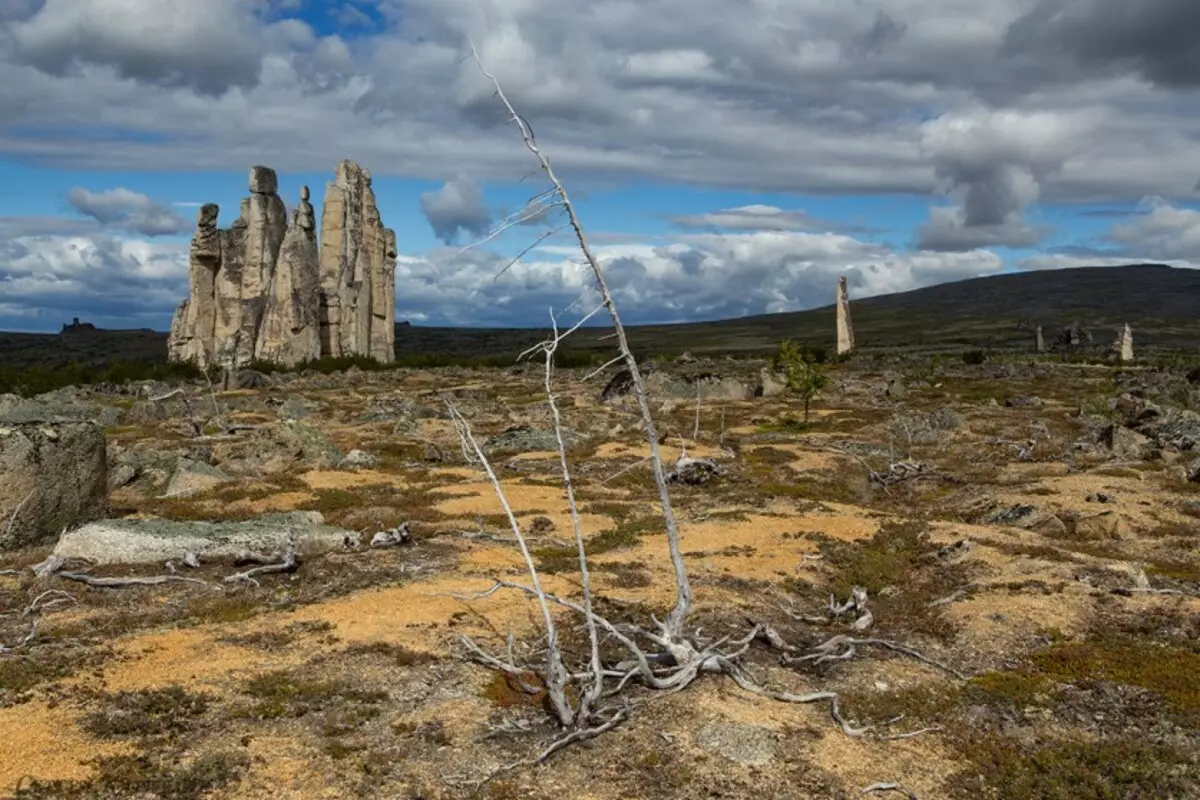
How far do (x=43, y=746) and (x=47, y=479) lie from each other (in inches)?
561

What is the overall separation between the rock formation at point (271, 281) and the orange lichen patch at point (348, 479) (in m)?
70.3

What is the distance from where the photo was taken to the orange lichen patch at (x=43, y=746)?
40.1ft

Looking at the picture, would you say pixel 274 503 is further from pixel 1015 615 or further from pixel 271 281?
pixel 271 281

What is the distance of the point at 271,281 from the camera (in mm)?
106188

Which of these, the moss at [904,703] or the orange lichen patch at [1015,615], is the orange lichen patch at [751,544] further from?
the moss at [904,703]

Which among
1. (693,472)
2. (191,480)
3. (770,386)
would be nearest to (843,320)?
(770,386)

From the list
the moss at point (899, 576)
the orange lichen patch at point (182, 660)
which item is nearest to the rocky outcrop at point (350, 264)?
the moss at point (899, 576)

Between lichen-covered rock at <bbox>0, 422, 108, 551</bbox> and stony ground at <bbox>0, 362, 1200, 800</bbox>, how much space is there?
178 cm

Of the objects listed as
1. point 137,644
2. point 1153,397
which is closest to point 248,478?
point 137,644

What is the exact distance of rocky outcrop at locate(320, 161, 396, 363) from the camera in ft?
365

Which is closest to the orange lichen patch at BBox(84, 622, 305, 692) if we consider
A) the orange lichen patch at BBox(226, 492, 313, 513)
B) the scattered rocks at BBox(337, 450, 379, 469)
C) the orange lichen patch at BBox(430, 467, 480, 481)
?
the orange lichen patch at BBox(226, 492, 313, 513)

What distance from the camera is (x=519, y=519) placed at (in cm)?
3017

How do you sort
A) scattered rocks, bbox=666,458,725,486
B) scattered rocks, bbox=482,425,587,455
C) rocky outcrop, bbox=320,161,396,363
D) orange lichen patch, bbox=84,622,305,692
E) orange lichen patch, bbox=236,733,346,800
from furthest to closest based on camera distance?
rocky outcrop, bbox=320,161,396,363
scattered rocks, bbox=482,425,587,455
scattered rocks, bbox=666,458,725,486
orange lichen patch, bbox=84,622,305,692
orange lichen patch, bbox=236,733,346,800

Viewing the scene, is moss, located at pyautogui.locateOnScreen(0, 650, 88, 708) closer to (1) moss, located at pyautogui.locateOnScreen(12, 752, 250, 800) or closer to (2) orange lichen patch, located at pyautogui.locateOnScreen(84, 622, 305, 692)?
(2) orange lichen patch, located at pyautogui.locateOnScreen(84, 622, 305, 692)
